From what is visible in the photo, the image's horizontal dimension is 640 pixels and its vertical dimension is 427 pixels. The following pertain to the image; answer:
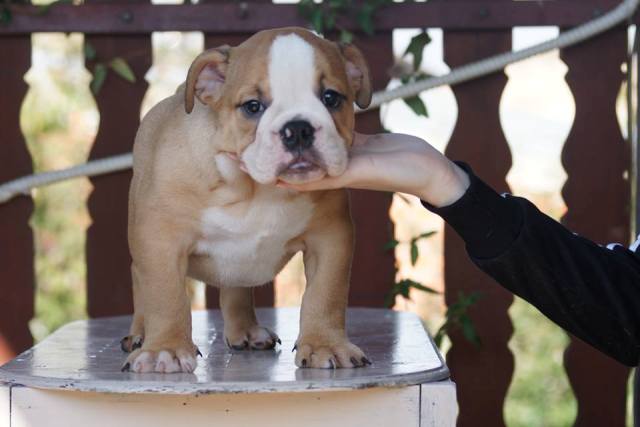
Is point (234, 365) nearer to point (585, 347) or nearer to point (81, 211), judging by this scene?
point (585, 347)

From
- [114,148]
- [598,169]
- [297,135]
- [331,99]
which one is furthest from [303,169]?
[598,169]

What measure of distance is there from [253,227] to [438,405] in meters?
0.54

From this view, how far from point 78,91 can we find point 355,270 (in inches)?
89.0

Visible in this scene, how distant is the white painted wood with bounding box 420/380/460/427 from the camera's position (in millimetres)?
1823

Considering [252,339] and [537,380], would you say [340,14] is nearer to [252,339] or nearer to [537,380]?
[252,339]

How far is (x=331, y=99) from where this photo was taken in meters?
2.04

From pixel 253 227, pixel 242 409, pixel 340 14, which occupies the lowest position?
pixel 242 409

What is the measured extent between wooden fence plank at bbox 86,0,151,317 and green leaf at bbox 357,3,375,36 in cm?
66

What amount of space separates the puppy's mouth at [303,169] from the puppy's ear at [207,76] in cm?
28

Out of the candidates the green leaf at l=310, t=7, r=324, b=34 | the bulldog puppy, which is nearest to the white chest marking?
the bulldog puppy

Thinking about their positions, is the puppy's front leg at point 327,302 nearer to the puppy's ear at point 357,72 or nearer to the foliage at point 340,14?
the puppy's ear at point 357,72

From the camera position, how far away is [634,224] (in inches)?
138

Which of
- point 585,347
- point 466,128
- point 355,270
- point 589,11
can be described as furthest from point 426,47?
point 585,347

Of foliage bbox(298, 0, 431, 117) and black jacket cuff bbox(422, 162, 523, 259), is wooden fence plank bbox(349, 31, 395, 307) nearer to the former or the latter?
foliage bbox(298, 0, 431, 117)
